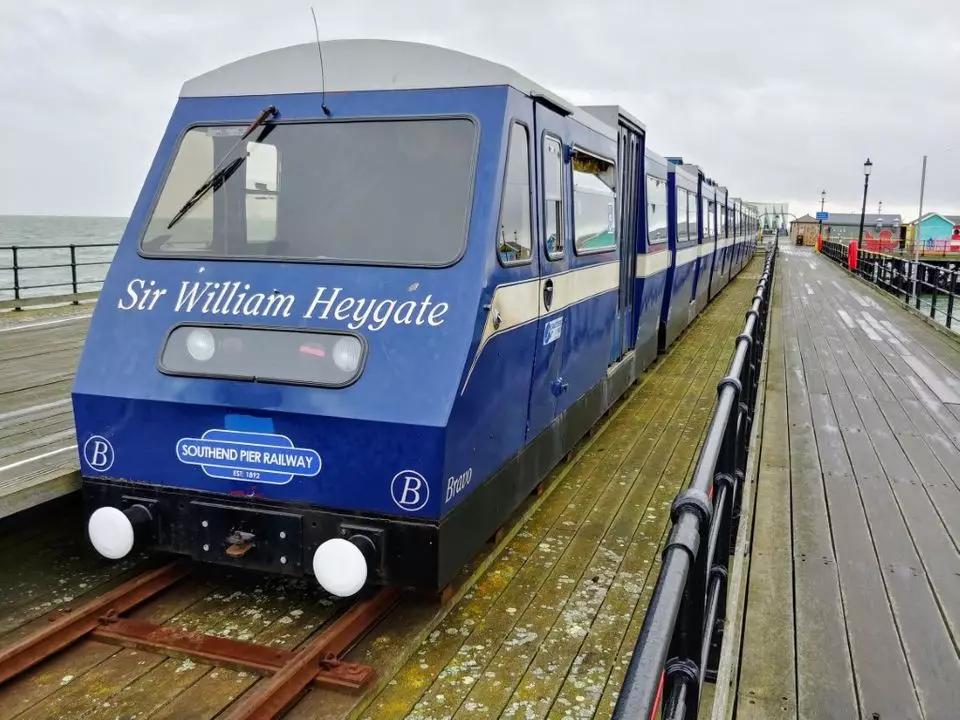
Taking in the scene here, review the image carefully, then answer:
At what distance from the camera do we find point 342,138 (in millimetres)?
4586

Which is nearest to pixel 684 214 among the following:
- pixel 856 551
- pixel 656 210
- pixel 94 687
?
pixel 656 210

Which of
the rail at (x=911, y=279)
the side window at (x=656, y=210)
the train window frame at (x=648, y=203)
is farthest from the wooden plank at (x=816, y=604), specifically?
the rail at (x=911, y=279)

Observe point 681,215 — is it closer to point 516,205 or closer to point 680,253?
point 680,253

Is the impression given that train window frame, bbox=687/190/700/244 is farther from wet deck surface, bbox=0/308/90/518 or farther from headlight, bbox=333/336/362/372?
headlight, bbox=333/336/362/372

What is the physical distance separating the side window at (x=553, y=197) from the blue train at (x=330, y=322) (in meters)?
0.06

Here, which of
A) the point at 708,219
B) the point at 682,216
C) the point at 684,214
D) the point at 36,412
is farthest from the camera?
Answer: the point at 708,219

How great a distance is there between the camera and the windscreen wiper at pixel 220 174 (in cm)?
470

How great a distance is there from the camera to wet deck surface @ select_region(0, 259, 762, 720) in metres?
3.62

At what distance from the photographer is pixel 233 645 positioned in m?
3.97

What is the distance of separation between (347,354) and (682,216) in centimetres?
1023

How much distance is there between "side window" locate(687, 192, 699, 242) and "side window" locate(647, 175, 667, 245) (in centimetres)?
241

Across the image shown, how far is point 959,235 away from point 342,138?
87.4 m

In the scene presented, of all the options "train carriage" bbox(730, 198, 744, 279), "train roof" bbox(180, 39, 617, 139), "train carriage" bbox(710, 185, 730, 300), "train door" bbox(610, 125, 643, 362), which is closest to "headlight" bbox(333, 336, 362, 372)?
"train roof" bbox(180, 39, 617, 139)

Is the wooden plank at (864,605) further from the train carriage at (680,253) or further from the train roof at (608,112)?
the train carriage at (680,253)
